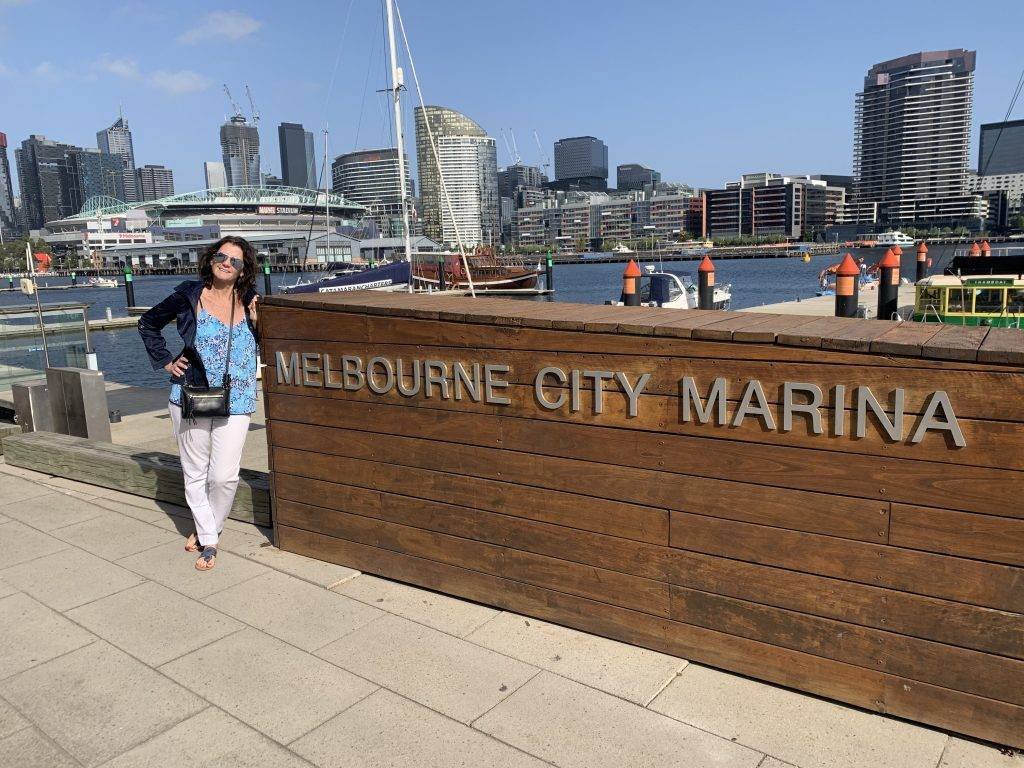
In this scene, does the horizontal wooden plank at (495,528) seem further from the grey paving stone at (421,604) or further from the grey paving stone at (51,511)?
the grey paving stone at (51,511)

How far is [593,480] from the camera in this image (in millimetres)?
3600

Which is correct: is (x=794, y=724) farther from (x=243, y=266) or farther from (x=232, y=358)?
(x=243, y=266)

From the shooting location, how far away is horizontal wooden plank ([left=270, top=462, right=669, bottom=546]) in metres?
3.49

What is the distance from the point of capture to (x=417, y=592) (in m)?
4.39

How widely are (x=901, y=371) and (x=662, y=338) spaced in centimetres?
92

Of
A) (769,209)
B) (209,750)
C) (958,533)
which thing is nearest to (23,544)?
(209,750)

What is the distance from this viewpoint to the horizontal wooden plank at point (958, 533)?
2643 mm

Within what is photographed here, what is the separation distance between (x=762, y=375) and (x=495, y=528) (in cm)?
159

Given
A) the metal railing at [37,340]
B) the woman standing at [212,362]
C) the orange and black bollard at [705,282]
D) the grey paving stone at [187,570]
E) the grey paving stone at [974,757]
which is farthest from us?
the orange and black bollard at [705,282]

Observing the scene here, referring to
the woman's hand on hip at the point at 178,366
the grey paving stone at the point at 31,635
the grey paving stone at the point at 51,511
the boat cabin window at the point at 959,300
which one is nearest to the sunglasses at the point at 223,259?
the woman's hand on hip at the point at 178,366

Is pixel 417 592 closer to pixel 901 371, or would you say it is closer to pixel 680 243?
pixel 901 371

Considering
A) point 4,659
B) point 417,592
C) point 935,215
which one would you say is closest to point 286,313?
point 417,592

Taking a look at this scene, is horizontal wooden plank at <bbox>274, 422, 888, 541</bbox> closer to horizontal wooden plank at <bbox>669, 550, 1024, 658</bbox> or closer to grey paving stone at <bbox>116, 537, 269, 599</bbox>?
horizontal wooden plank at <bbox>669, 550, 1024, 658</bbox>

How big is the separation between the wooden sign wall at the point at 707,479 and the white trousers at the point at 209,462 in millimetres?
621
